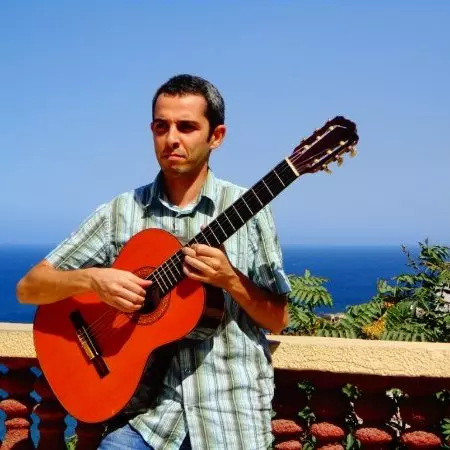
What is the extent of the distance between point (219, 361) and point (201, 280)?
0.31 m

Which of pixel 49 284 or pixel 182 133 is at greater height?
pixel 182 133

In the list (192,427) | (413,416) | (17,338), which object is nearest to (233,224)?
(192,427)

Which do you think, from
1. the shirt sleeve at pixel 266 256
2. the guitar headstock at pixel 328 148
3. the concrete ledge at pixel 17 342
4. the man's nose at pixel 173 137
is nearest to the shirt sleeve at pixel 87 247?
the man's nose at pixel 173 137

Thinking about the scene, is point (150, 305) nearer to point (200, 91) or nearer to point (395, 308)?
point (200, 91)

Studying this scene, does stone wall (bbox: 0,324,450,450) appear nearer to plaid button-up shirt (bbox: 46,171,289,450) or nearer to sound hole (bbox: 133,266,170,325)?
plaid button-up shirt (bbox: 46,171,289,450)

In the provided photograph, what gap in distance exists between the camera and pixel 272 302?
254 cm

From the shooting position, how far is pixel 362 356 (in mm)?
2867

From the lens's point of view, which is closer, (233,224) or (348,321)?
(233,224)

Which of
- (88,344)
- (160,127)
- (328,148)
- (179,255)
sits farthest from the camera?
(88,344)

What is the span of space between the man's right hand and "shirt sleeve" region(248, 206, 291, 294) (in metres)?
0.37

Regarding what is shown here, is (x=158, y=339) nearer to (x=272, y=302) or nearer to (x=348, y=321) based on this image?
(x=272, y=302)

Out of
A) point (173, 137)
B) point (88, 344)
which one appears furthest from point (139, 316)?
point (173, 137)

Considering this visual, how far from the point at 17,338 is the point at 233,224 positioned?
1.38 meters

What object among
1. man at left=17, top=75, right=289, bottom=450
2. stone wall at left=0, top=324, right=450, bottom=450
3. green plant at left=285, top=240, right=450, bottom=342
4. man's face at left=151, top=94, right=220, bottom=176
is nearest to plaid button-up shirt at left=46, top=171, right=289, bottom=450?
man at left=17, top=75, right=289, bottom=450
